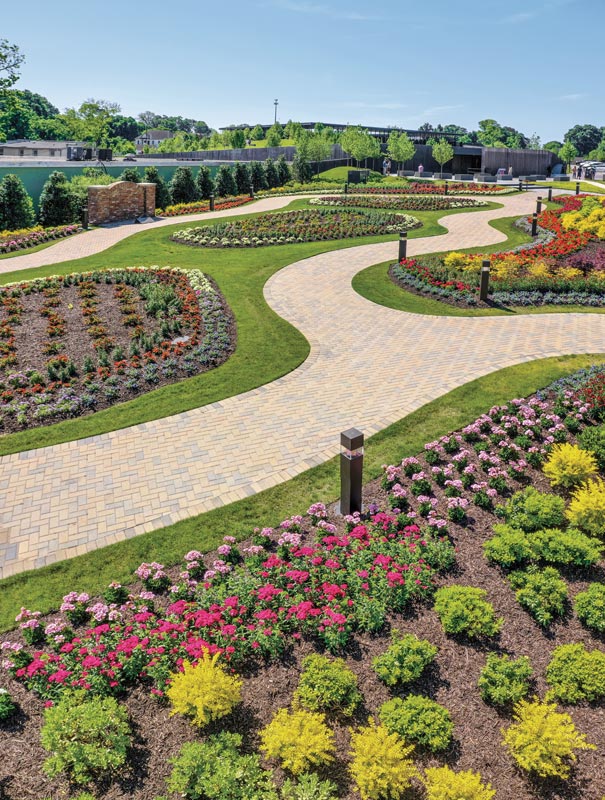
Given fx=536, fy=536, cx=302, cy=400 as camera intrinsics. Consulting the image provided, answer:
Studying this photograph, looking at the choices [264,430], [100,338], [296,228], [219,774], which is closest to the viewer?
[219,774]

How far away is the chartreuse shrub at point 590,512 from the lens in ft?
21.9

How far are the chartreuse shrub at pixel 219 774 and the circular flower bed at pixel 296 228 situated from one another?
22.2 m

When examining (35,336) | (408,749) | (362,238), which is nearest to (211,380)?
(35,336)

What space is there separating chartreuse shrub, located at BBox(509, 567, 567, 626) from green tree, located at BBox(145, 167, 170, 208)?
34.6 metres

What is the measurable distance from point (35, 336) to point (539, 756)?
45.0 feet

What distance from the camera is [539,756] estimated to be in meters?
4.13

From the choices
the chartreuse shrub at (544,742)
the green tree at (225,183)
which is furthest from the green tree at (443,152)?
the chartreuse shrub at (544,742)

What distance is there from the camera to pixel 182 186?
37.0 meters

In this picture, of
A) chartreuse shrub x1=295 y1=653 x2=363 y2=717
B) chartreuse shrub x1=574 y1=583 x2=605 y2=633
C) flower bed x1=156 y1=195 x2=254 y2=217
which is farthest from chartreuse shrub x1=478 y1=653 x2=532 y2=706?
flower bed x1=156 y1=195 x2=254 y2=217

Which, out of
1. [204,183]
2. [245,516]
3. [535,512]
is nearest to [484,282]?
[535,512]

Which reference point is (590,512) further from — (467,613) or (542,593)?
(467,613)

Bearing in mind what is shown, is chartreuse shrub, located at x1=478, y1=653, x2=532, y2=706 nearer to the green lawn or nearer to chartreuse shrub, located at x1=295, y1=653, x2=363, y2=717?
chartreuse shrub, located at x1=295, y1=653, x2=363, y2=717

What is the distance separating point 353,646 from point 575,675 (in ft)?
6.78

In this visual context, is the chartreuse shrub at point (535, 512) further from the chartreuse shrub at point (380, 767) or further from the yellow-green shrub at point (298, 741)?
the yellow-green shrub at point (298, 741)
